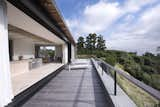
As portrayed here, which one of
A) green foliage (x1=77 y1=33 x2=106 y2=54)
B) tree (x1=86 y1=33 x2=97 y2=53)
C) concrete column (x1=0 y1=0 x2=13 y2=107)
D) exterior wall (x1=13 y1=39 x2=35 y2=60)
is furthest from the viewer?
tree (x1=86 y1=33 x2=97 y2=53)

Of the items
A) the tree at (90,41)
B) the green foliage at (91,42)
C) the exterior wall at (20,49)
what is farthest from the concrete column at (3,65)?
the tree at (90,41)

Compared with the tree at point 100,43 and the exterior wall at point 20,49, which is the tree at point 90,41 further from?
the exterior wall at point 20,49

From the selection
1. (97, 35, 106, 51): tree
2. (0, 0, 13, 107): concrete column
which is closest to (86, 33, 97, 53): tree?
(97, 35, 106, 51): tree

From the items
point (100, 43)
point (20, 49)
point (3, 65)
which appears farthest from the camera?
point (100, 43)

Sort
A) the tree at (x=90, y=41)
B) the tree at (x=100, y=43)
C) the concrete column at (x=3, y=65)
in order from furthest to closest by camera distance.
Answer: the tree at (x=100, y=43)
the tree at (x=90, y=41)
the concrete column at (x=3, y=65)

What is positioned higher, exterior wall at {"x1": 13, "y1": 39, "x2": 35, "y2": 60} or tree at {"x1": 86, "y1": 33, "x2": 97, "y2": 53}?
tree at {"x1": 86, "y1": 33, "x2": 97, "y2": 53}

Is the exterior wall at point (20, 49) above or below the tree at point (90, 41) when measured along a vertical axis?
below

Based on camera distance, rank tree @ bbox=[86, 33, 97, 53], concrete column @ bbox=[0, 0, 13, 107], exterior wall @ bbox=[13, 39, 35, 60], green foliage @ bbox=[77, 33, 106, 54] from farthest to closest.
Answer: tree @ bbox=[86, 33, 97, 53]
green foliage @ bbox=[77, 33, 106, 54]
exterior wall @ bbox=[13, 39, 35, 60]
concrete column @ bbox=[0, 0, 13, 107]

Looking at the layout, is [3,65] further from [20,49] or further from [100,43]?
[100,43]

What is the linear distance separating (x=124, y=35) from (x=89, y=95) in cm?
3793

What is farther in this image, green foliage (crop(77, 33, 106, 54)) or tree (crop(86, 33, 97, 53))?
tree (crop(86, 33, 97, 53))

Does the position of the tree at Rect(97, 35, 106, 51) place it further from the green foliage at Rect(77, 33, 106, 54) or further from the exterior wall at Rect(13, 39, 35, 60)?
the exterior wall at Rect(13, 39, 35, 60)

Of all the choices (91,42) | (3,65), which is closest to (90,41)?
(91,42)

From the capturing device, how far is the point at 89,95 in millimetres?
3918
